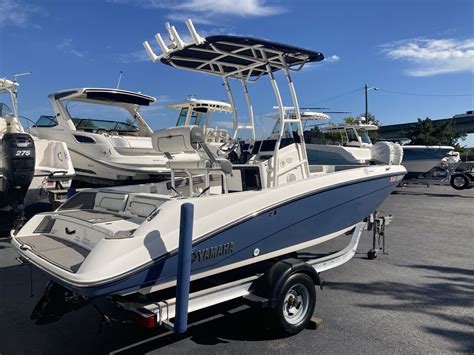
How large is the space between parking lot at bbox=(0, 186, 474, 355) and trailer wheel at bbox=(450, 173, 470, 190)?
39.9 feet

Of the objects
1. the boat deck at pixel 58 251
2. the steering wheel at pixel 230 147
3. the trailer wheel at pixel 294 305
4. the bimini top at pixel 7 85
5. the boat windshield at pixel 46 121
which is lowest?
the trailer wheel at pixel 294 305

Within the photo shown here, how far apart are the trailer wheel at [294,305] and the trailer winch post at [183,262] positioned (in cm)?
93

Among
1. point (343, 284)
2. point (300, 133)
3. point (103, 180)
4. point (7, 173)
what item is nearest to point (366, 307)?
point (343, 284)

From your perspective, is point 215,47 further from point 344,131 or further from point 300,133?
point 344,131

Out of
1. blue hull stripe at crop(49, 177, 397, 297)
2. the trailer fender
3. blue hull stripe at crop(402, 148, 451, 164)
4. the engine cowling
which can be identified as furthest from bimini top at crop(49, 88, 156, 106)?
blue hull stripe at crop(402, 148, 451, 164)

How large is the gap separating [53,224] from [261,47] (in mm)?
2927

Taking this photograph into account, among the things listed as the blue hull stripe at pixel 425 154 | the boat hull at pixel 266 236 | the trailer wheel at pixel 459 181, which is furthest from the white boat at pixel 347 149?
the boat hull at pixel 266 236

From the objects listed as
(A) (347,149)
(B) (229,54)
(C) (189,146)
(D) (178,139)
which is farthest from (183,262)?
(A) (347,149)

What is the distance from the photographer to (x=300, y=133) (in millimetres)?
4871

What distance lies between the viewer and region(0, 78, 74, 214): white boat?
6.18 metres

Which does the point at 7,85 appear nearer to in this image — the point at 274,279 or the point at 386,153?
the point at 274,279

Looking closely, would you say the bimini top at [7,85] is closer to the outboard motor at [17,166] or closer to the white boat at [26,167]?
the white boat at [26,167]

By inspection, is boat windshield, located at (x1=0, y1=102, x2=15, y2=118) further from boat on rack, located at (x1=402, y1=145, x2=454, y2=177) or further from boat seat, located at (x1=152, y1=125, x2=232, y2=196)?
boat on rack, located at (x1=402, y1=145, x2=454, y2=177)

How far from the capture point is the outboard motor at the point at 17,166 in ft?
20.2
